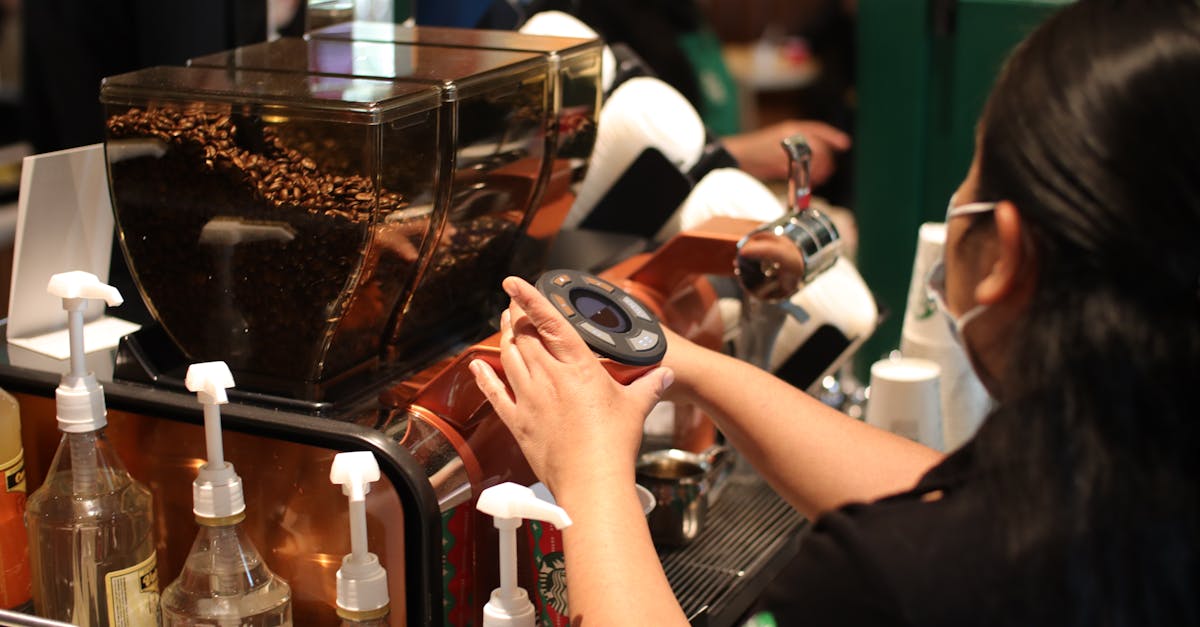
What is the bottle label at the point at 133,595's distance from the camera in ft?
2.88

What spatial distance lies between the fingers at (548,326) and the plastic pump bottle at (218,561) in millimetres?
204

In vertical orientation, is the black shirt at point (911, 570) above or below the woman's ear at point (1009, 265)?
below

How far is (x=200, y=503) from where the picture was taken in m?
0.82

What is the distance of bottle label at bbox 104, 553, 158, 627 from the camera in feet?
2.88

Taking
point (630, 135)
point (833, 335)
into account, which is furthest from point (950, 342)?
point (630, 135)

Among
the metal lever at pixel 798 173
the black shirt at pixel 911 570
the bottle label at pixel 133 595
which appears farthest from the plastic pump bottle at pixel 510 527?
the metal lever at pixel 798 173

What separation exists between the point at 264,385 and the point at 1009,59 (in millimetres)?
597

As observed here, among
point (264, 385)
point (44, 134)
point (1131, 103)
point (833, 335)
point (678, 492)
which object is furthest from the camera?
point (44, 134)

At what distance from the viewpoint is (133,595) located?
0.88 meters

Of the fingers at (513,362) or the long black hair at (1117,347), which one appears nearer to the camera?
the long black hair at (1117,347)

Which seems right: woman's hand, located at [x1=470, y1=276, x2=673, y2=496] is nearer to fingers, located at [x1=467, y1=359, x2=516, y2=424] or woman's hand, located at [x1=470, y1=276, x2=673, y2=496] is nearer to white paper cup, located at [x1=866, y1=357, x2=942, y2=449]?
fingers, located at [x1=467, y1=359, x2=516, y2=424]

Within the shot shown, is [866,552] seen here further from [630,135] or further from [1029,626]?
[630,135]

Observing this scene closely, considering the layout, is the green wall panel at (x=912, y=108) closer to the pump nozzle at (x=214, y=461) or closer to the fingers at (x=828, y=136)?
the fingers at (x=828, y=136)

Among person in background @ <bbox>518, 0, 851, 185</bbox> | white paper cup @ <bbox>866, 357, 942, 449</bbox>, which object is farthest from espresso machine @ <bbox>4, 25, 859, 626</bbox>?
person in background @ <bbox>518, 0, 851, 185</bbox>
